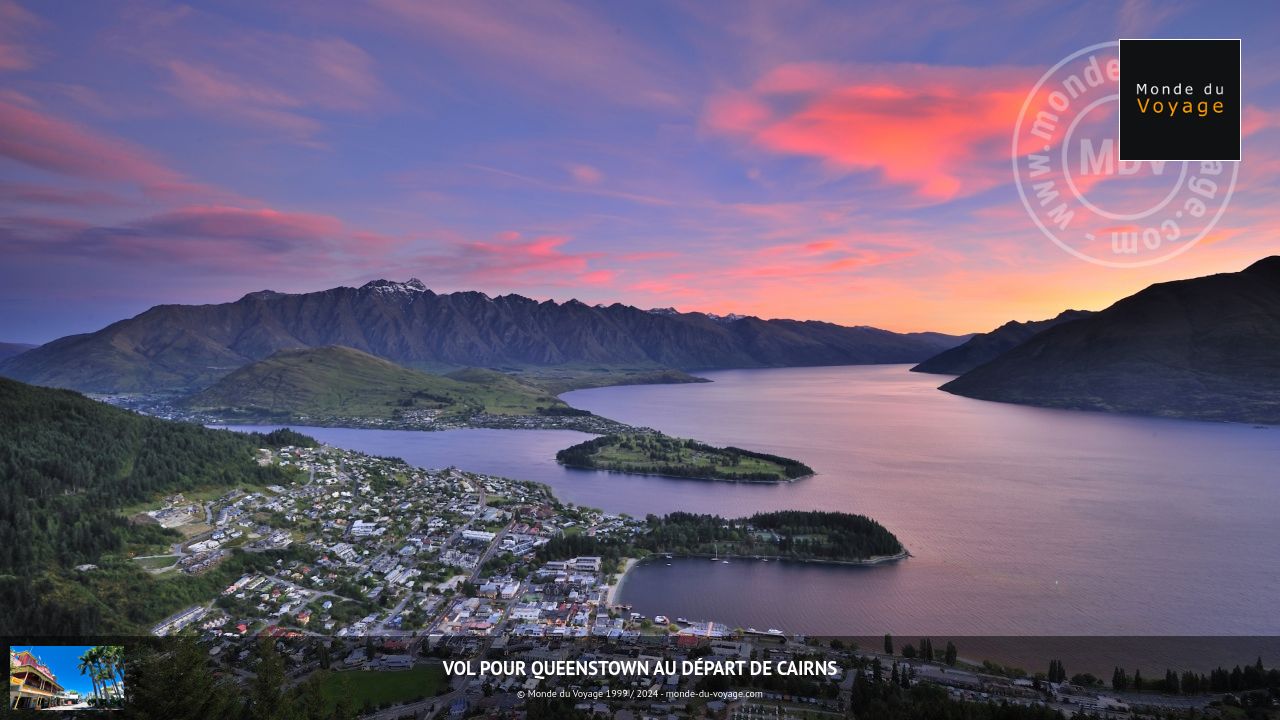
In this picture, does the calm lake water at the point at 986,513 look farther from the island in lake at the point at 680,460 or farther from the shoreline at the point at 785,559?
the island in lake at the point at 680,460

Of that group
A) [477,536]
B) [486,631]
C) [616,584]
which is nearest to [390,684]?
[486,631]

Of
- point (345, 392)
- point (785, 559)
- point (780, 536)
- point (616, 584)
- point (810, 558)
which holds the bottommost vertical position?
point (616, 584)

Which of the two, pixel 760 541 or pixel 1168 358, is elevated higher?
pixel 1168 358

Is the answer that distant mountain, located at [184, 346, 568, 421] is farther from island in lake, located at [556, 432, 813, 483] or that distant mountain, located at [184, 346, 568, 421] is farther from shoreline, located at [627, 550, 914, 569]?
shoreline, located at [627, 550, 914, 569]

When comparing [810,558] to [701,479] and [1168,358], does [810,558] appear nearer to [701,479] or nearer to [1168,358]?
[701,479]

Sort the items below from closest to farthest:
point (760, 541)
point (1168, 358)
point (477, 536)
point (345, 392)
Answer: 1. point (477, 536)
2. point (760, 541)
3. point (1168, 358)
4. point (345, 392)

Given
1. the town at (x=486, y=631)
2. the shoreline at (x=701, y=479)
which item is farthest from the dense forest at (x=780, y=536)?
the shoreline at (x=701, y=479)

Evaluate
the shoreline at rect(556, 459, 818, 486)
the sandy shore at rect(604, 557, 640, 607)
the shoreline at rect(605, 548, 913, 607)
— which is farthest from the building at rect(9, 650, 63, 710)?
the shoreline at rect(556, 459, 818, 486)
